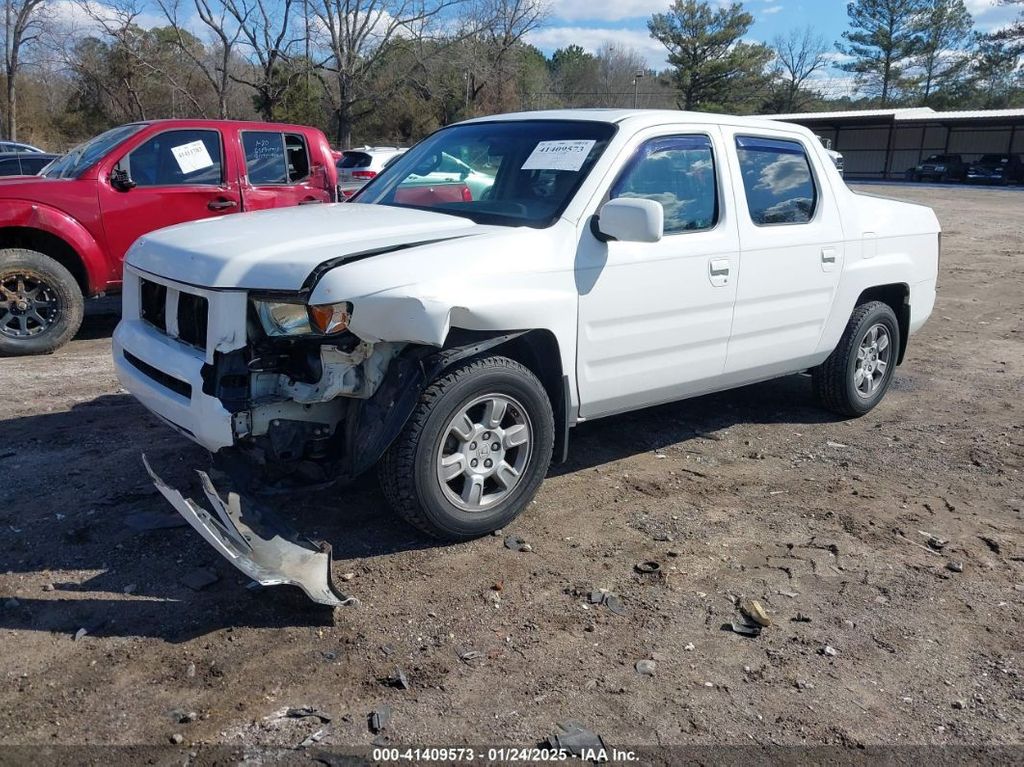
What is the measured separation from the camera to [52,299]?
7.44m

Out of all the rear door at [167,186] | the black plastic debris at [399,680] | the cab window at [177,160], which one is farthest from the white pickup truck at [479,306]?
the cab window at [177,160]

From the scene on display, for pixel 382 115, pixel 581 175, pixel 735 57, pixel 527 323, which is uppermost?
pixel 735 57

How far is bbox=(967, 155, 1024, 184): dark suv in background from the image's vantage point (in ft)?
137

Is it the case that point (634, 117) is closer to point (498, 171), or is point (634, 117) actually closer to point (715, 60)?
point (498, 171)

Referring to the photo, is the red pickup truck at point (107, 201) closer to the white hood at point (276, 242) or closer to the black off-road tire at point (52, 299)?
the black off-road tire at point (52, 299)

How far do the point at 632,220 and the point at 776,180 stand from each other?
1745mm

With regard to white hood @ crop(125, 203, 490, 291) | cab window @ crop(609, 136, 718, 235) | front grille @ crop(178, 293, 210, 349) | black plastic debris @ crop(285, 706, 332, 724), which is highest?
cab window @ crop(609, 136, 718, 235)

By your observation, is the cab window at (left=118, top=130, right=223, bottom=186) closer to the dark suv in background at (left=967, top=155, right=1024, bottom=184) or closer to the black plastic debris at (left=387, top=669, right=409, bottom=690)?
the black plastic debris at (left=387, top=669, right=409, bottom=690)

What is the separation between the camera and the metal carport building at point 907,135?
150ft

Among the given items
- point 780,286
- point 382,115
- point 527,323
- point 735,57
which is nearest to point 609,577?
point 527,323

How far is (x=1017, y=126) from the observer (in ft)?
148

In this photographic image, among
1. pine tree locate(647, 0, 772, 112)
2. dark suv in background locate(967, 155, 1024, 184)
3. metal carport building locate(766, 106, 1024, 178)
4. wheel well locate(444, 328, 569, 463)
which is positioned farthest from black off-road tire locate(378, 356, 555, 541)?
pine tree locate(647, 0, 772, 112)

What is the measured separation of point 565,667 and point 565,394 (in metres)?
1.48

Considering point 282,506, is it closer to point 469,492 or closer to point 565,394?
point 469,492
